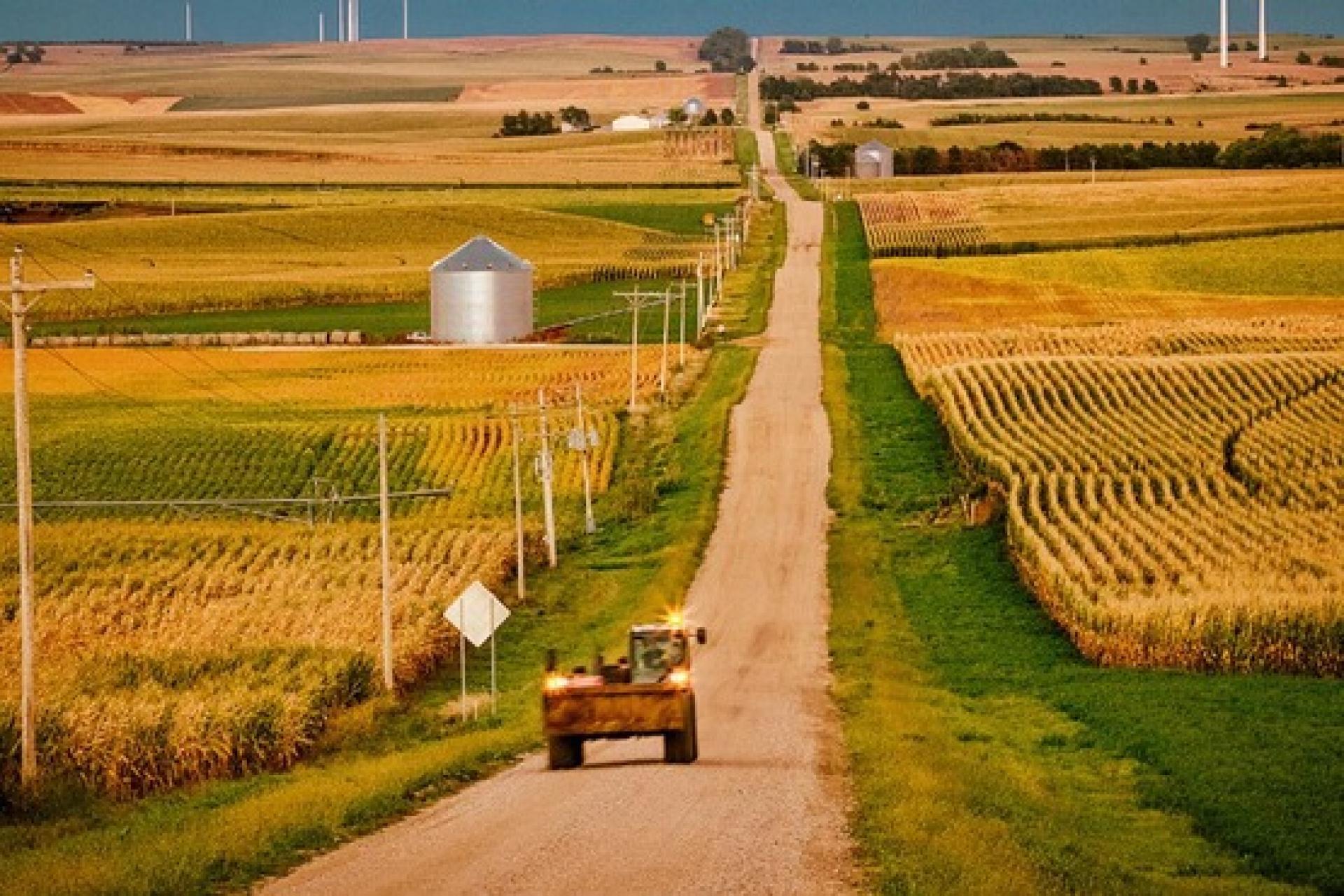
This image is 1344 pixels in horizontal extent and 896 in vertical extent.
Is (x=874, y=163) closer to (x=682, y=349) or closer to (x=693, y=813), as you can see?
(x=682, y=349)

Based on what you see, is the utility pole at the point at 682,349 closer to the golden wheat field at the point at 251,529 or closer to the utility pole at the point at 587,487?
the golden wheat field at the point at 251,529

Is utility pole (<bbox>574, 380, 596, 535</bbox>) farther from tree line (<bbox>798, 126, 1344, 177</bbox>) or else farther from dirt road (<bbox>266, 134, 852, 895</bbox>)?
tree line (<bbox>798, 126, 1344, 177</bbox>)

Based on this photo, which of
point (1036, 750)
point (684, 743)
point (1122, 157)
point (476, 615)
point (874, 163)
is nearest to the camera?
point (684, 743)

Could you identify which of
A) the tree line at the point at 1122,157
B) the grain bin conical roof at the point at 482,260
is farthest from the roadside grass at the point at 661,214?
the grain bin conical roof at the point at 482,260

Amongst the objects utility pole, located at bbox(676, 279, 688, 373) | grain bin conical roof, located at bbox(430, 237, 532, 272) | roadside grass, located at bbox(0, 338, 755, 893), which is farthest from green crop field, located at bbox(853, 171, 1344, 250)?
roadside grass, located at bbox(0, 338, 755, 893)

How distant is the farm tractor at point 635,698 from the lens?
30.0 meters

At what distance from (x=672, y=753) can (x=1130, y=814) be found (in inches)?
217

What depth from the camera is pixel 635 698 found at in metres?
30.0

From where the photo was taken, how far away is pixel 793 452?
240 feet

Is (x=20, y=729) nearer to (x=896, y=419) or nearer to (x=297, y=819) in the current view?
(x=297, y=819)

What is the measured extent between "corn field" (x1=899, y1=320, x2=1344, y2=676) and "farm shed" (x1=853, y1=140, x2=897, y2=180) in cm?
9392

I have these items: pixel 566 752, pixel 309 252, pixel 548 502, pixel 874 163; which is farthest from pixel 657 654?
pixel 874 163

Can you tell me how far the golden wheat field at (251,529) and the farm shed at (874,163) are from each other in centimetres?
9468

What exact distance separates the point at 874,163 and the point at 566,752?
165 metres
